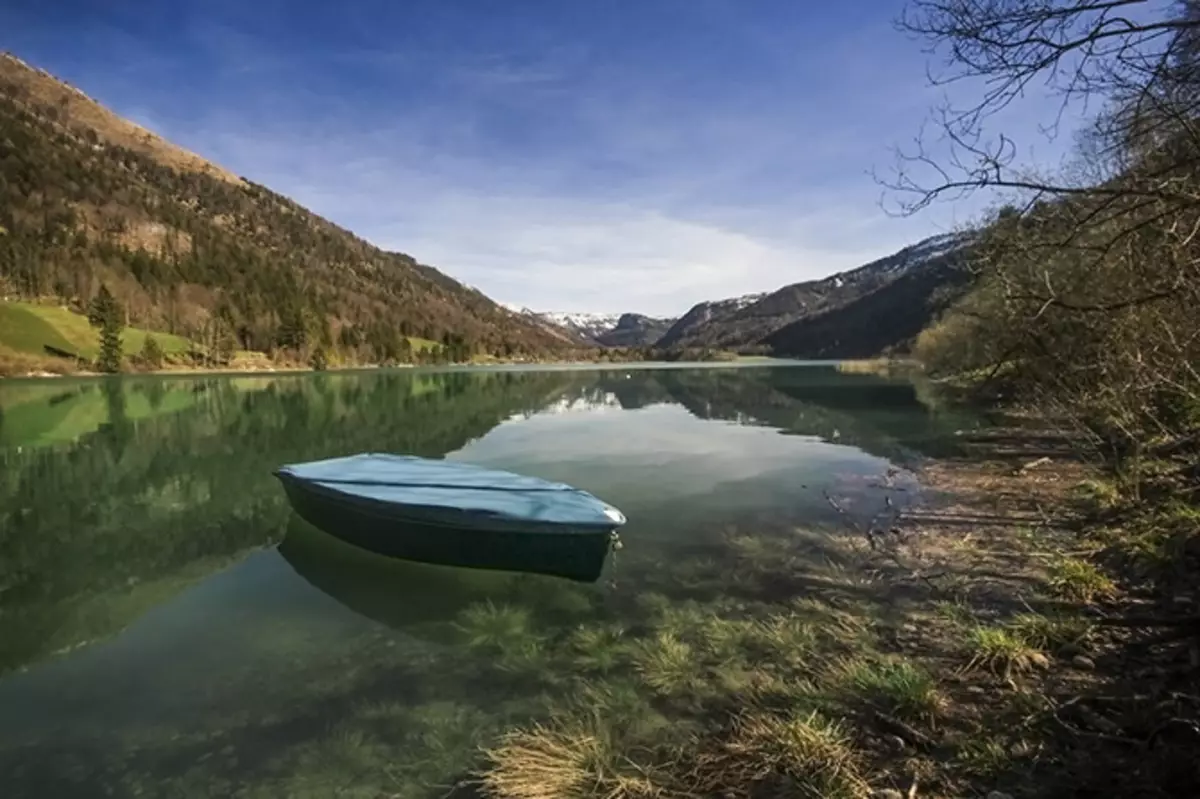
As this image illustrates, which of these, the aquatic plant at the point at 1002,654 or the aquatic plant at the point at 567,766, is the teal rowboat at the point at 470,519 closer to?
the aquatic plant at the point at 567,766

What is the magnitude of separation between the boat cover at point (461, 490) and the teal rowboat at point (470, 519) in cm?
2

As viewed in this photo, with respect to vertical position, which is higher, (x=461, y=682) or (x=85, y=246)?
(x=85, y=246)

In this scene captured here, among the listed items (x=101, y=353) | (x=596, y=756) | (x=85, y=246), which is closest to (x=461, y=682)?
(x=596, y=756)

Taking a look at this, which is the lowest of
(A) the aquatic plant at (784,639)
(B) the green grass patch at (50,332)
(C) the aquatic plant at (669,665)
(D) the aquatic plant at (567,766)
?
(C) the aquatic plant at (669,665)

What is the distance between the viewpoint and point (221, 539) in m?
12.7

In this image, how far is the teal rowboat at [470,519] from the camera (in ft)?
30.7

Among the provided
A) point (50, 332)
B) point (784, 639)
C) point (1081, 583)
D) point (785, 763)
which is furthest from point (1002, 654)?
point (50, 332)

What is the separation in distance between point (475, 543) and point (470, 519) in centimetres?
40

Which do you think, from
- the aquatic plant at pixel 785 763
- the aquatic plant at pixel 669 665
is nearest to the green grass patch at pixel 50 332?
the aquatic plant at pixel 669 665

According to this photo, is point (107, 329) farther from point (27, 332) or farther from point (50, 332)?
point (27, 332)

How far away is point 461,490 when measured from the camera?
10945 mm

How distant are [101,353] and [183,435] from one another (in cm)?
6958

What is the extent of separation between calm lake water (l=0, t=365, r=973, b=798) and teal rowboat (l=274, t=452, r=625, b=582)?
406 mm

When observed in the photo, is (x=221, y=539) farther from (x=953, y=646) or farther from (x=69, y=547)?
(x=953, y=646)
